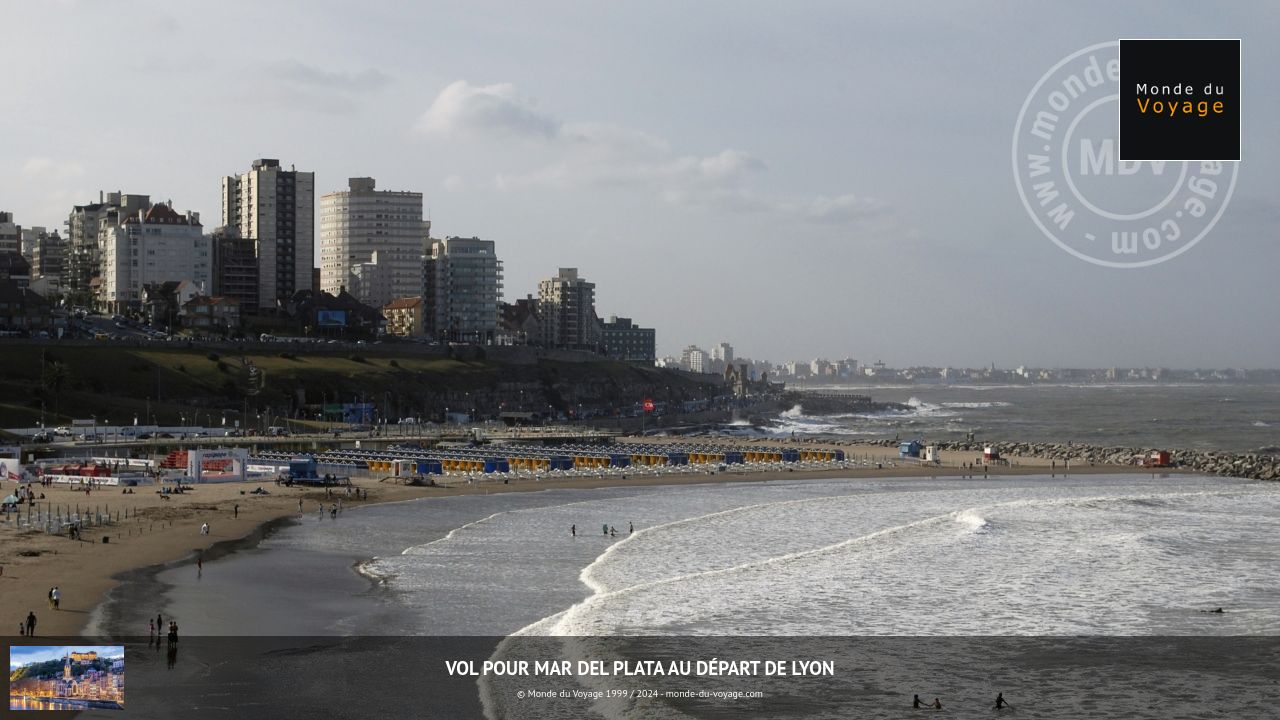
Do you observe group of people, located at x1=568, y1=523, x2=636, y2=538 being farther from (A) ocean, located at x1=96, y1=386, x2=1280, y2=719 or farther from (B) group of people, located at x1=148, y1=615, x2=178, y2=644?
→ (B) group of people, located at x1=148, y1=615, x2=178, y2=644

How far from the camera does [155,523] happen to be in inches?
2219

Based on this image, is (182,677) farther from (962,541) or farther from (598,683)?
(962,541)

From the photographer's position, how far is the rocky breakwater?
10144cm

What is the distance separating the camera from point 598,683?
2972 centimetres

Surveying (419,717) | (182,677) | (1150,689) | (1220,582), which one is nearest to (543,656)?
(419,717)

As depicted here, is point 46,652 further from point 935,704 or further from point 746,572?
point 746,572

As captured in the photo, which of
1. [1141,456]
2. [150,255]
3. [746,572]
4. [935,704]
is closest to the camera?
[935,704]

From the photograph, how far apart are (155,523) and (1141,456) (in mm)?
89727

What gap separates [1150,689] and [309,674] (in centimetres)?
2106

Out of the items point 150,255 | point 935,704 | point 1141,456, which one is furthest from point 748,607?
point 150,255

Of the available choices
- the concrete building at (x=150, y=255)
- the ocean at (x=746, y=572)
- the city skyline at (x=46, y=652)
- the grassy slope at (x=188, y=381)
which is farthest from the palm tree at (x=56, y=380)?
the city skyline at (x=46, y=652)

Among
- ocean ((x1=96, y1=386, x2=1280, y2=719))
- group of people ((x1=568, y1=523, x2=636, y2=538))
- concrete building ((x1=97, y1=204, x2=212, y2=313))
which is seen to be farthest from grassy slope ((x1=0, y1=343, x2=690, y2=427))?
group of people ((x1=568, y1=523, x2=636, y2=538))

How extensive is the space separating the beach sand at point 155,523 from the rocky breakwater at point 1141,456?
7001 mm

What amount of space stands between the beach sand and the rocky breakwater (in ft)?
23.0
